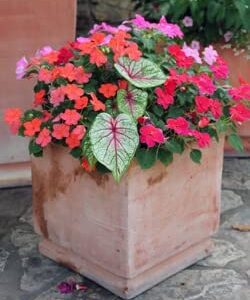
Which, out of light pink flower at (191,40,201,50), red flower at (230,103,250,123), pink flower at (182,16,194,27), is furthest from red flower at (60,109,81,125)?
pink flower at (182,16,194,27)

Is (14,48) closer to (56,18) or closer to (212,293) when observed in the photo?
(56,18)

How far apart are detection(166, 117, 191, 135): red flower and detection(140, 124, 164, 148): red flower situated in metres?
0.05

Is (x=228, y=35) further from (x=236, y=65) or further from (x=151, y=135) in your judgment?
(x=151, y=135)

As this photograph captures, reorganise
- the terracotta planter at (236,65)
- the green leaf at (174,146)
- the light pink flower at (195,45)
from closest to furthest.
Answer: the green leaf at (174,146) → the light pink flower at (195,45) → the terracotta planter at (236,65)

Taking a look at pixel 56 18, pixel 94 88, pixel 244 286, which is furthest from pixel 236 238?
pixel 56 18

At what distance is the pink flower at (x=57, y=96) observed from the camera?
2042 millimetres

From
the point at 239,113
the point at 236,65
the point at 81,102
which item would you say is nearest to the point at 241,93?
the point at 239,113

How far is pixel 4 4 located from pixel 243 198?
4.11 ft

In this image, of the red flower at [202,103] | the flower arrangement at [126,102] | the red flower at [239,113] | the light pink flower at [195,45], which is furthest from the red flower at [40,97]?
the light pink flower at [195,45]

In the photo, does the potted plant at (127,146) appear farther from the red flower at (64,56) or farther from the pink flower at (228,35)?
the pink flower at (228,35)

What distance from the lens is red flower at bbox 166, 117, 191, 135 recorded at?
201 centimetres

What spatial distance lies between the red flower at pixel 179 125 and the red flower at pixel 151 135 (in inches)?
2.0

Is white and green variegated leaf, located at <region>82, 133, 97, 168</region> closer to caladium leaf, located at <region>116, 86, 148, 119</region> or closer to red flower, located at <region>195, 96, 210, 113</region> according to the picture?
caladium leaf, located at <region>116, 86, 148, 119</region>

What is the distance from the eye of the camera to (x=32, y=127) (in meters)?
2.10
